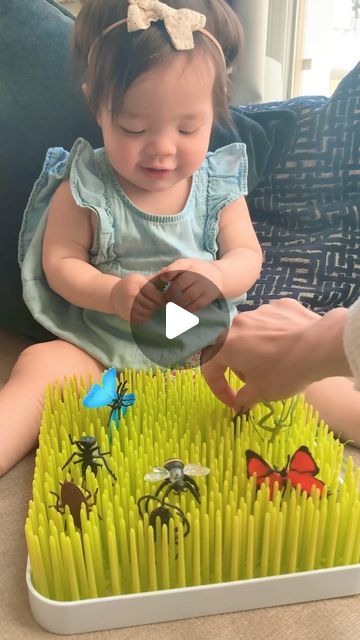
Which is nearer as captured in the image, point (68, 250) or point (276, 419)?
point (276, 419)

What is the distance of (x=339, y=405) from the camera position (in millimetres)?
604

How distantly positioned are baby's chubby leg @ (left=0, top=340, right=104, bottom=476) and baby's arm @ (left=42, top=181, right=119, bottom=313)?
60 millimetres

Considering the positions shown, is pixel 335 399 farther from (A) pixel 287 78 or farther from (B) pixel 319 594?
(A) pixel 287 78

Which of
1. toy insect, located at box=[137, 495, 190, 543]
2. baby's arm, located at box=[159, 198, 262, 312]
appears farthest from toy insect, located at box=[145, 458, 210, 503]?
baby's arm, located at box=[159, 198, 262, 312]

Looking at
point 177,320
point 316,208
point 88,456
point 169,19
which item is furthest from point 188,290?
point 316,208

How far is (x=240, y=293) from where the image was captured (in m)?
0.67

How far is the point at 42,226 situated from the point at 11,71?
192mm

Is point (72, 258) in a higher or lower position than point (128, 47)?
lower

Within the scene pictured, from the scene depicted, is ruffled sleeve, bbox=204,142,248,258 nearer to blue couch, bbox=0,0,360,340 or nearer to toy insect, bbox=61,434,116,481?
blue couch, bbox=0,0,360,340

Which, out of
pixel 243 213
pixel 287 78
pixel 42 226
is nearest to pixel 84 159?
pixel 42 226

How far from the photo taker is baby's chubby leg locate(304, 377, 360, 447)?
1.92 ft

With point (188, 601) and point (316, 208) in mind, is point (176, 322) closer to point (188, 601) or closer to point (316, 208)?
point (188, 601)

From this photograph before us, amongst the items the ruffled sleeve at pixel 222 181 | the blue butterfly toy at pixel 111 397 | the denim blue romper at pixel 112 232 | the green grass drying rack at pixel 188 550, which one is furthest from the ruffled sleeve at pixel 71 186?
the green grass drying rack at pixel 188 550

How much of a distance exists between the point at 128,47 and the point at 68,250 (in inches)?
9.1
